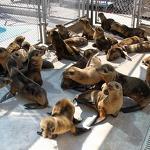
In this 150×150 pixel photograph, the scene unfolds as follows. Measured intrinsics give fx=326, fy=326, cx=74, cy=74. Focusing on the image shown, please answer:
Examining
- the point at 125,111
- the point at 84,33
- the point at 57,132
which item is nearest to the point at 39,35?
the point at 84,33

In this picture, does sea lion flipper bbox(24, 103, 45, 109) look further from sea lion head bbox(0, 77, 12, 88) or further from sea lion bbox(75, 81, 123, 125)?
sea lion bbox(75, 81, 123, 125)

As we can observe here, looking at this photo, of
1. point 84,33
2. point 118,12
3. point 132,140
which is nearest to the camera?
point 132,140

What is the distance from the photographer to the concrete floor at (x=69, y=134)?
3246 mm

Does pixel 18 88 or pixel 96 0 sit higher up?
pixel 96 0

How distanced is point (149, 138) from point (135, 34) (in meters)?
3.66

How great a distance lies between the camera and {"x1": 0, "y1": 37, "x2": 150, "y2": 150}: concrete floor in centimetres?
325

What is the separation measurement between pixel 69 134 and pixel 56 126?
1.27 feet

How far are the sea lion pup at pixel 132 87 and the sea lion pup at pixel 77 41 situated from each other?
2171mm

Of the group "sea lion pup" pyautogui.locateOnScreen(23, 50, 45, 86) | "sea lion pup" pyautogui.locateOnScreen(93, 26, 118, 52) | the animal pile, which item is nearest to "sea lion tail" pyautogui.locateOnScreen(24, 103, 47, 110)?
the animal pile

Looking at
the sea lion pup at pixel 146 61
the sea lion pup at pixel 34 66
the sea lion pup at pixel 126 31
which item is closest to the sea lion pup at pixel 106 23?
the sea lion pup at pixel 126 31

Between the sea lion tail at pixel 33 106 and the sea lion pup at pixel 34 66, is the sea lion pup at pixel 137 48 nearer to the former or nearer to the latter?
the sea lion pup at pixel 34 66

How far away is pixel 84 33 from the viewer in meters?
6.77

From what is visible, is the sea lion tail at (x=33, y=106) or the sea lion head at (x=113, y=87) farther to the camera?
the sea lion tail at (x=33, y=106)

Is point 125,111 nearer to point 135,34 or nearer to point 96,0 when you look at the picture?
point 135,34
